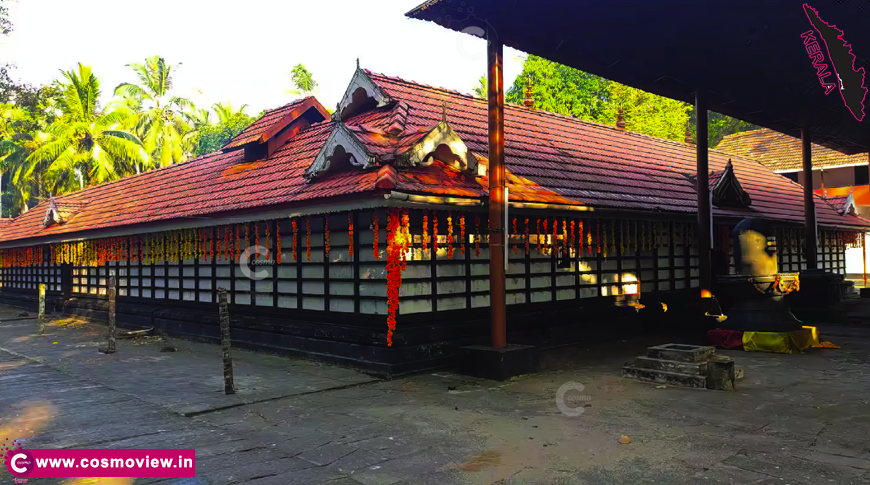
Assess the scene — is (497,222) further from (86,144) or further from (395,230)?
(86,144)

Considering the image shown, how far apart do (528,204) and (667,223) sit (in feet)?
23.4

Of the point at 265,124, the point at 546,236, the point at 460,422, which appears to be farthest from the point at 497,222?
the point at 265,124

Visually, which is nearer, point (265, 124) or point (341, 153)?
point (341, 153)

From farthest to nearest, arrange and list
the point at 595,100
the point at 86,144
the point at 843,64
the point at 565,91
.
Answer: the point at 595,100
the point at 565,91
the point at 86,144
the point at 843,64

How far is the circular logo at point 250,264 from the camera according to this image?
44.5 ft

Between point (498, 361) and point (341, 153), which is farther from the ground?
point (341, 153)

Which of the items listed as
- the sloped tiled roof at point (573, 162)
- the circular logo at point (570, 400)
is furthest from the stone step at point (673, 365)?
the sloped tiled roof at point (573, 162)

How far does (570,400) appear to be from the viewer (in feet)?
26.9

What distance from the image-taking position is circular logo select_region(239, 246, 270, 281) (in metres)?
13.6

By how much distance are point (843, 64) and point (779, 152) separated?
28.2 metres

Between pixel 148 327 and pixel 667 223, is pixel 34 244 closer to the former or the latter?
pixel 148 327

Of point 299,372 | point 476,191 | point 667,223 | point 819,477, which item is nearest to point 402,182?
point 476,191

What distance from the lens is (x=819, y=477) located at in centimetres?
515

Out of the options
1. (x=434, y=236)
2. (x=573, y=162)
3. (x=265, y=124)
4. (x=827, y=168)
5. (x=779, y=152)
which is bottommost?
(x=434, y=236)
